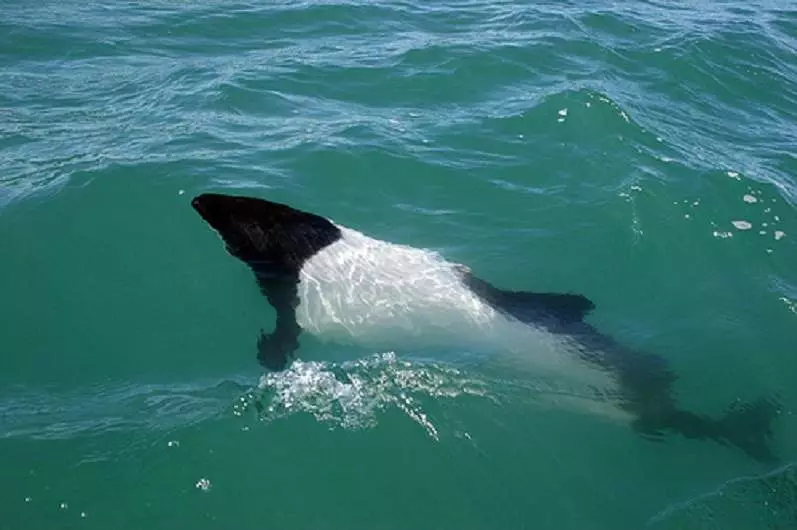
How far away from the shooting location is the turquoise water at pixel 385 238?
25.7 feet

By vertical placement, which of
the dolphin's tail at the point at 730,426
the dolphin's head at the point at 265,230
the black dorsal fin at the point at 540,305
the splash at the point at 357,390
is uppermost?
the dolphin's head at the point at 265,230

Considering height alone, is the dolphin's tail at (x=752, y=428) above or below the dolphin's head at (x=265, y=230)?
below

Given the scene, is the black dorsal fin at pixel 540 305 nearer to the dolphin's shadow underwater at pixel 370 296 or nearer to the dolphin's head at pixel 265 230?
the dolphin's shadow underwater at pixel 370 296

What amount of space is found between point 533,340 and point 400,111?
7908 mm

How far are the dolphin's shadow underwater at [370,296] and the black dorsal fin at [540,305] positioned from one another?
0.6 inches

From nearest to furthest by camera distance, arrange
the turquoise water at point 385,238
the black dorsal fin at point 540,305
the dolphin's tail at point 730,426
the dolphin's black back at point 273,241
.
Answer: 1. the turquoise water at point 385,238
2. the dolphin's tail at point 730,426
3. the dolphin's black back at point 273,241
4. the black dorsal fin at point 540,305

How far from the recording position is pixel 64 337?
981cm

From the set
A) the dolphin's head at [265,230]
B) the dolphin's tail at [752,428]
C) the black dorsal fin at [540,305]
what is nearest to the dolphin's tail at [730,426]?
the dolphin's tail at [752,428]

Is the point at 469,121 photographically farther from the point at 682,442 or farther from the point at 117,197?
the point at 682,442

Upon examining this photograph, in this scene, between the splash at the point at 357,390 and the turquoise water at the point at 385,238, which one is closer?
the turquoise water at the point at 385,238

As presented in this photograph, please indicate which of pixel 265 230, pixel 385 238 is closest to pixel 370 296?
pixel 385 238

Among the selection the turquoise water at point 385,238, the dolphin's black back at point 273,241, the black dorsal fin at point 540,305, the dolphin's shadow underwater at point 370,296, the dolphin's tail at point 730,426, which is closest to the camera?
the turquoise water at point 385,238

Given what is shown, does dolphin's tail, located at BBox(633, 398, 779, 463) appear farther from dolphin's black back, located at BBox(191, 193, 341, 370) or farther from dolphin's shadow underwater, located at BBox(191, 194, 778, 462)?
dolphin's black back, located at BBox(191, 193, 341, 370)

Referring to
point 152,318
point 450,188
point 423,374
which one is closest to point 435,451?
point 423,374
